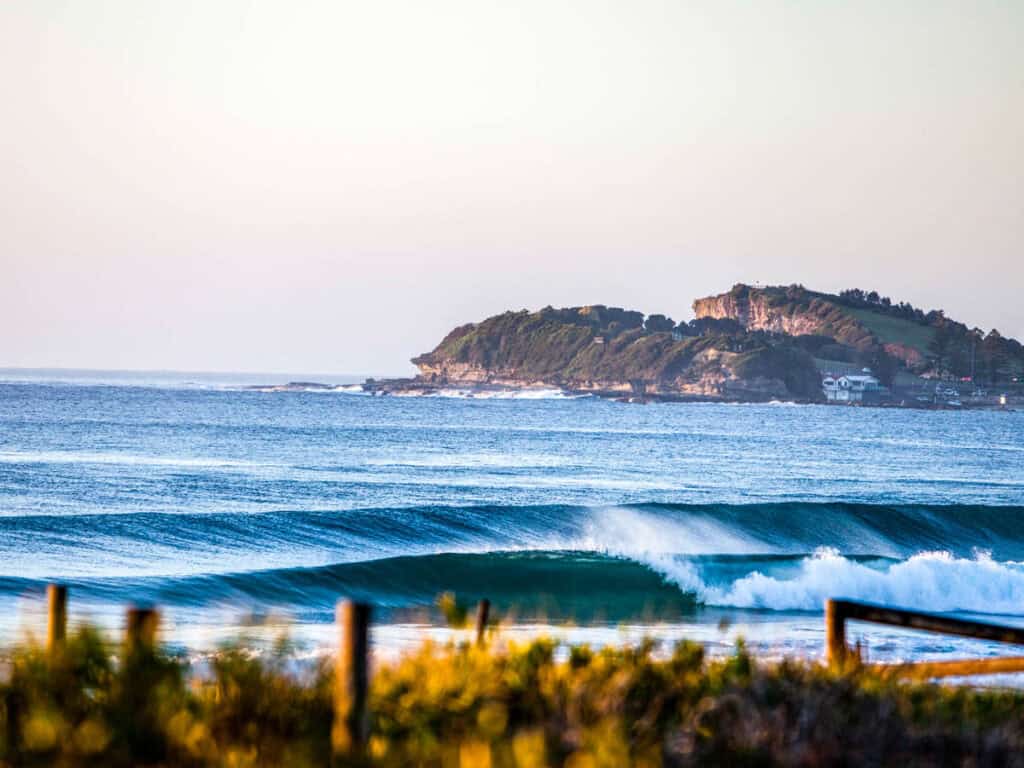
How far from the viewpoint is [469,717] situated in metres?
7.14

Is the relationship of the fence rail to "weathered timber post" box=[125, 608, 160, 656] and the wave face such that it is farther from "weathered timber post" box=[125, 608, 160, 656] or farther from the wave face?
the wave face

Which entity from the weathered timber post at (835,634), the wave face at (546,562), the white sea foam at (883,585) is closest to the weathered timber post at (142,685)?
the weathered timber post at (835,634)

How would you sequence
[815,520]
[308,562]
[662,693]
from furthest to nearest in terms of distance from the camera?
[815,520]
[308,562]
[662,693]

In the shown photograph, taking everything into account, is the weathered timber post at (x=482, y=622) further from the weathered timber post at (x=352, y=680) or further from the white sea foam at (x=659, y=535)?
the white sea foam at (x=659, y=535)

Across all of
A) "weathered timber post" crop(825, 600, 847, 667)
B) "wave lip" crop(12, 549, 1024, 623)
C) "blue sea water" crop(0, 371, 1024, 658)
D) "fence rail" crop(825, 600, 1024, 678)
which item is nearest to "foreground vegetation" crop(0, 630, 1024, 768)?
"fence rail" crop(825, 600, 1024, 678)

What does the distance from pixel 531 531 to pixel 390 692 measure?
28.1 m

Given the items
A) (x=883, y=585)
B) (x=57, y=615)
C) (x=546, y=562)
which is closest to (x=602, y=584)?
(x=546, y=562)

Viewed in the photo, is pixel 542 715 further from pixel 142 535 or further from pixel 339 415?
pixel 339 415

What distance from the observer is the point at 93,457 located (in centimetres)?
5309

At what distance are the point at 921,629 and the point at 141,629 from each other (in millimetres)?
5124

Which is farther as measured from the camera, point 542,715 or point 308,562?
point 308,562

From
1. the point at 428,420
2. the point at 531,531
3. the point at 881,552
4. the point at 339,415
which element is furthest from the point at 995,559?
the point at 339,415

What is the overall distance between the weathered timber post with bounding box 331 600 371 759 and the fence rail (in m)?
4.09

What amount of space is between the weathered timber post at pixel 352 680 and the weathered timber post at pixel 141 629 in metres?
1.19
